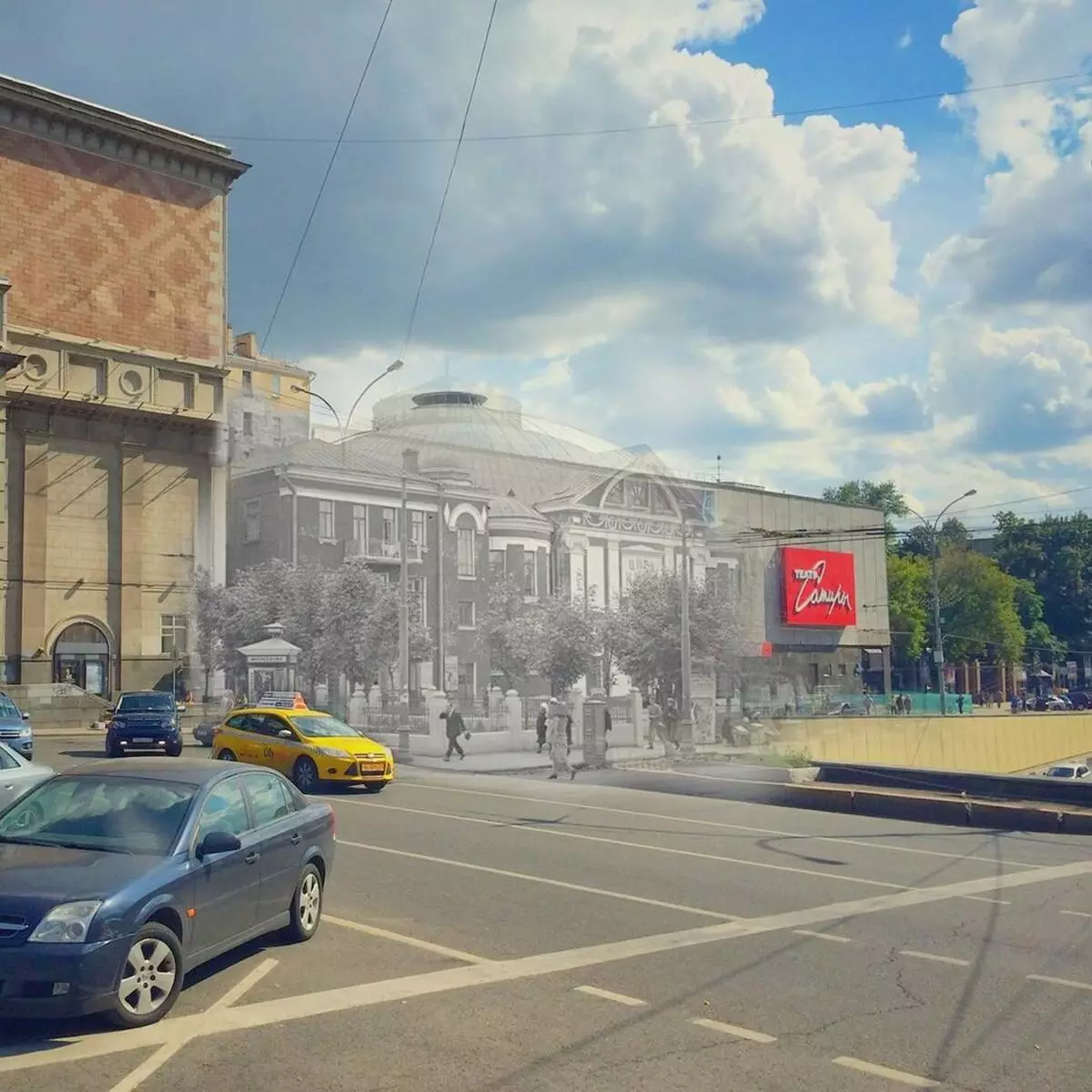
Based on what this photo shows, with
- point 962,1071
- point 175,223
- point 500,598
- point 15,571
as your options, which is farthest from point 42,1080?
point 175,223

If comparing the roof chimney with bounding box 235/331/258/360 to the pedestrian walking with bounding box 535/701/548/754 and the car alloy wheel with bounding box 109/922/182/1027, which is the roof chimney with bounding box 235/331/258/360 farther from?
the car alloy wheel with bounding box 109/922/182/1027

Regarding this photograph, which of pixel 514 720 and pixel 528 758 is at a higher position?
pixel 514 720

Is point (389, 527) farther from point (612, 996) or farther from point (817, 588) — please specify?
point (612, 996)

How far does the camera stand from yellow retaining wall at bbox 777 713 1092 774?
4328cm

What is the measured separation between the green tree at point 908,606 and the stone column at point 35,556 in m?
60.7

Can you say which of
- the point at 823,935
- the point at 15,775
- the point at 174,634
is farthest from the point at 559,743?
the point at 174,634

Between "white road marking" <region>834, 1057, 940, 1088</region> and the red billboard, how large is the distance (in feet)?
206

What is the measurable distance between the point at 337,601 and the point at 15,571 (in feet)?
42.7

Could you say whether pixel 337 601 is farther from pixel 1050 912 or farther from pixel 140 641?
pixel 1050 912

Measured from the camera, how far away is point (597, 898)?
11.4 metres

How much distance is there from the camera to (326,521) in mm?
44094

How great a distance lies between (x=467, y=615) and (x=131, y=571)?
14253 millimetres

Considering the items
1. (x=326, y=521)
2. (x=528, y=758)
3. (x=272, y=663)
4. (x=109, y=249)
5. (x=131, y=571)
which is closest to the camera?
(x=528, y=758)

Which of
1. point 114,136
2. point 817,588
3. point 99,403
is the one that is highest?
point 114,136
